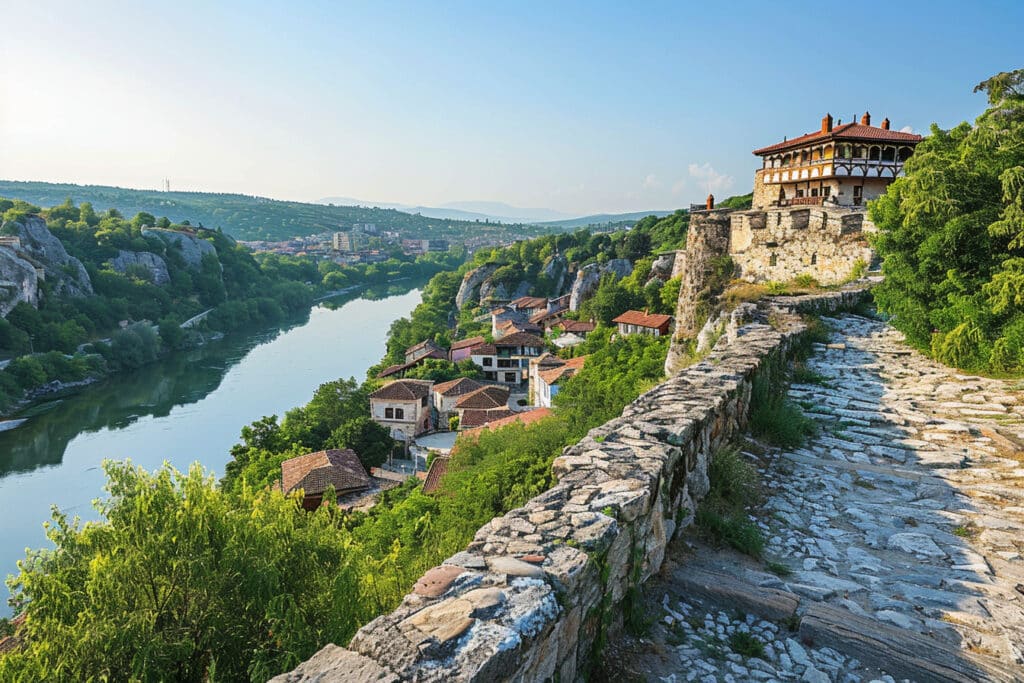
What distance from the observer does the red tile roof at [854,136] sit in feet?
69.7

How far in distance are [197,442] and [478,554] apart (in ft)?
97.1

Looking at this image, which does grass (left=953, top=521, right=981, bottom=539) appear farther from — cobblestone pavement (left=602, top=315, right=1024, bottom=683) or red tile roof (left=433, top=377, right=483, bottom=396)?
red tile roof (left=433, top=377, right=483, bottom=396)

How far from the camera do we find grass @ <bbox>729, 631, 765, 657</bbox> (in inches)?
119

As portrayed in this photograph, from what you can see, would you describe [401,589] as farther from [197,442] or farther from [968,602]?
[197,442]

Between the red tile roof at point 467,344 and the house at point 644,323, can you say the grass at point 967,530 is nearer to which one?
the house at point 644,323

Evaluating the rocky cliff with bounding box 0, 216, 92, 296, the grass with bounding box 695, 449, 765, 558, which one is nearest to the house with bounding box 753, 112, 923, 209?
the grass with bounding box 695, 449, 765, 558

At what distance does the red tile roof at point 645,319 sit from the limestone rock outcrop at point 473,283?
3145 cm

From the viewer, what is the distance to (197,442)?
28734 mm

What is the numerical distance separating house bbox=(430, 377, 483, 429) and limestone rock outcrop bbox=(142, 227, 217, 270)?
46.3 m

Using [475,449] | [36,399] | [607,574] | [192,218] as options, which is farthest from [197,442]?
[192,218]

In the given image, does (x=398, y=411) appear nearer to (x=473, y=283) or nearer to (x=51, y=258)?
(x=473, y=283)

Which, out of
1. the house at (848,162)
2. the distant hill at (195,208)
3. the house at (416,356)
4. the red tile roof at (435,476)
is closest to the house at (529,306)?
the house at (416,356)

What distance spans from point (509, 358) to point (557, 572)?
38.8 metres

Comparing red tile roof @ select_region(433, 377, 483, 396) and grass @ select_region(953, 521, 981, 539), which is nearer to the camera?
grass @ select_region(953, 521, 981, 539)
